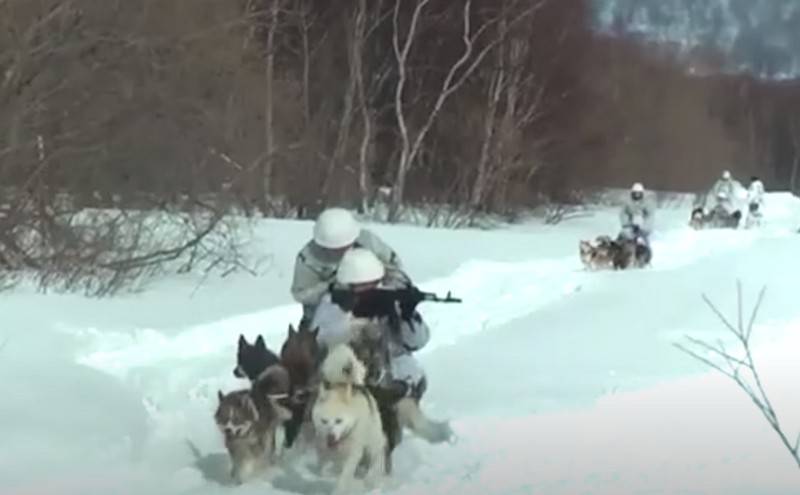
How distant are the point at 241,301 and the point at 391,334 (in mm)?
8327

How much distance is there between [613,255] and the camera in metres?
22.9

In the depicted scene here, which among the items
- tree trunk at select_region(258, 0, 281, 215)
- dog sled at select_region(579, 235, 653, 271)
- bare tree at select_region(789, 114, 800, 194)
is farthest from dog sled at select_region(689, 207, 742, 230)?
bare tree at select_region(789, 114, 800, 194)

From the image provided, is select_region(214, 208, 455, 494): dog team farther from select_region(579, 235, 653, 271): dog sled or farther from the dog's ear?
select_region(579, 235, 653, 271): dog sled

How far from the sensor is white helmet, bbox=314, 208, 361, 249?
824 centimetres

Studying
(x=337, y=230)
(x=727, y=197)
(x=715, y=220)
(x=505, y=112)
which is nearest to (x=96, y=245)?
(x=337, y=230)

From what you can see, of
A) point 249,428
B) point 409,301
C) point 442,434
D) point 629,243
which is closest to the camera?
point 249,428

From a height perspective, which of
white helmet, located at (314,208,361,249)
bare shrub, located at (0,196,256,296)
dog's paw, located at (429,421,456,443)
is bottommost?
bare shrub, located at (0,196,256,296)

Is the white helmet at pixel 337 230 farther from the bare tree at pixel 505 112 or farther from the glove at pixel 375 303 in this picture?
the bare tree at pixel 505 112

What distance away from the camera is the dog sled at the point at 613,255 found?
22.9m

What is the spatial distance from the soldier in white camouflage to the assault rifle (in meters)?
0.29

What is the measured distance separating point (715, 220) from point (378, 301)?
95.9 ft

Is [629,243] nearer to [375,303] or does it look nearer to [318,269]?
[318,269]

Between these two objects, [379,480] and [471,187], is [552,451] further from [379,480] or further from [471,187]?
[471,187]

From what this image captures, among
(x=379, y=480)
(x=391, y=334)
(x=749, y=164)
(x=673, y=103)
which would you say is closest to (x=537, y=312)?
(x=391, y=334)
